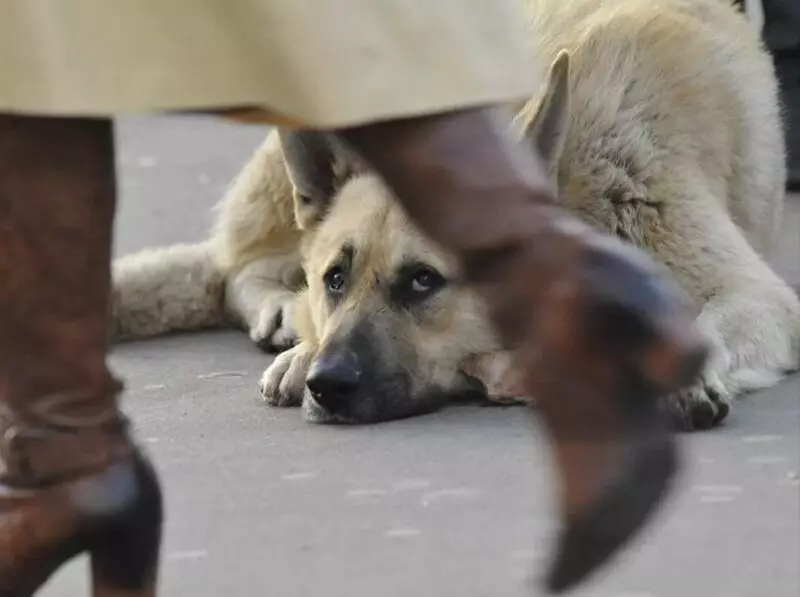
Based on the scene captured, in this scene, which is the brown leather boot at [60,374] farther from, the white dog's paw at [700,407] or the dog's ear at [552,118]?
the dog's ear at [552,118]

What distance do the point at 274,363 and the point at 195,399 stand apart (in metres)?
0.16

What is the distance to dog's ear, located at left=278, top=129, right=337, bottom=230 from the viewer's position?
9.22 feet

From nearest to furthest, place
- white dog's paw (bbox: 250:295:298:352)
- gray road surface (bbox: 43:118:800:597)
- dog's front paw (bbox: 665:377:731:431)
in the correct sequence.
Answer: gray road surface (bbox: 43:118:800:597)
dog's front paw (bbox: 665:377:731:431)
white dog's paw (bbox: 250:295:298:352)

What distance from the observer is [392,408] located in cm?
245

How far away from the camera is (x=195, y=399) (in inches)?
104

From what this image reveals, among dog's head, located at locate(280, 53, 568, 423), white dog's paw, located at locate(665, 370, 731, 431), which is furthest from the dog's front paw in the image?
dog's head, located at locate(280, 53, 568, 423)

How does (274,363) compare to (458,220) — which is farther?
(274,363)

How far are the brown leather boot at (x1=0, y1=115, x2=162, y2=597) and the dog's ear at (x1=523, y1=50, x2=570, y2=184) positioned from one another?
1.37m

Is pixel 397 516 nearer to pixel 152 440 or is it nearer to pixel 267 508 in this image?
pixel 267 508

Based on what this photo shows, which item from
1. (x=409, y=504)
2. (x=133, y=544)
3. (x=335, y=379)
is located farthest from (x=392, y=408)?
(x=133, y=544)

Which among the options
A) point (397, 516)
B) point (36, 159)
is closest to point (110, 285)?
point (36, 159)

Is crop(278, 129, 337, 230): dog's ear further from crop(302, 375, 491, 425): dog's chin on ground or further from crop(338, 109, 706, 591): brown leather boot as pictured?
crop(338, 109, 706, 591): brown leather boot

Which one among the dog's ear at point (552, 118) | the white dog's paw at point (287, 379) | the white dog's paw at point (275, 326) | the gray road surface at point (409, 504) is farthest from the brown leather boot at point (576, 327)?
the white dog's paw at point (275, 326)

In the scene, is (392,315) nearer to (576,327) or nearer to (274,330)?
(274,330)
